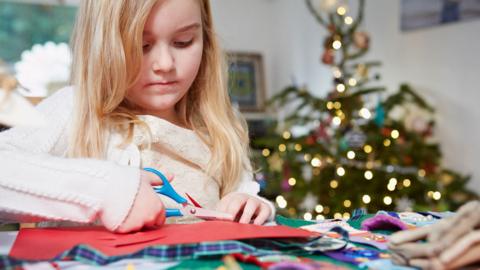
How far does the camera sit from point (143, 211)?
74 centimetres

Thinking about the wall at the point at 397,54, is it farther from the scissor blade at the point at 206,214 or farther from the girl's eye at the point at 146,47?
the scissor blade at the point at 206,214

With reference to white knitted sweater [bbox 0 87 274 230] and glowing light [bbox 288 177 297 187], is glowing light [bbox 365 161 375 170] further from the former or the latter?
white knitted sweater [bbox 0 87 274 230]

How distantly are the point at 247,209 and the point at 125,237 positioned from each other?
263 mm

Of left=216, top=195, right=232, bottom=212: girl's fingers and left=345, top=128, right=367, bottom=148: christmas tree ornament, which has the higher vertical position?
left=216, top=195, right=232, bottom=212: girl's fingers

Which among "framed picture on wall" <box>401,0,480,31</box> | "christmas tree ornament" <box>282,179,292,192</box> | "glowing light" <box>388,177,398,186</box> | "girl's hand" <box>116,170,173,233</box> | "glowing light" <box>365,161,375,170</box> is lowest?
"christmas tree ornament" <box>282,179,292,192</box>

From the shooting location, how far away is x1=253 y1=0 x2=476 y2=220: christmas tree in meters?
2.92

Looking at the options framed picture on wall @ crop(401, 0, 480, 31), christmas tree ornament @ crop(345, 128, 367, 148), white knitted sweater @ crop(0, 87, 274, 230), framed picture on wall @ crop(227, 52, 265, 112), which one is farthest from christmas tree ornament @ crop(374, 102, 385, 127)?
white knitted sweater @ crop(0, 87, 274, 230)

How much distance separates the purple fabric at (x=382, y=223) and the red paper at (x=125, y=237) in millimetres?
155

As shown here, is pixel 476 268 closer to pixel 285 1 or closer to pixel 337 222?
pixel 337 222

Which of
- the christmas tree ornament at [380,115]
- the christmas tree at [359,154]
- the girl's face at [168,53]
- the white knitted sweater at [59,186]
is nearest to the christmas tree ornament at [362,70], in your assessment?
the christmas tree at [359,154]

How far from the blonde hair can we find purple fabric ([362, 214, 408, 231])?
39 centimetres

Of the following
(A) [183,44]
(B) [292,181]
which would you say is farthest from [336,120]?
(A) [183,44]

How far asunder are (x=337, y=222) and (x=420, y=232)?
0.91ft

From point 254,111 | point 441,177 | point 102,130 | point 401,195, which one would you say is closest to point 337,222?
point 102,130
